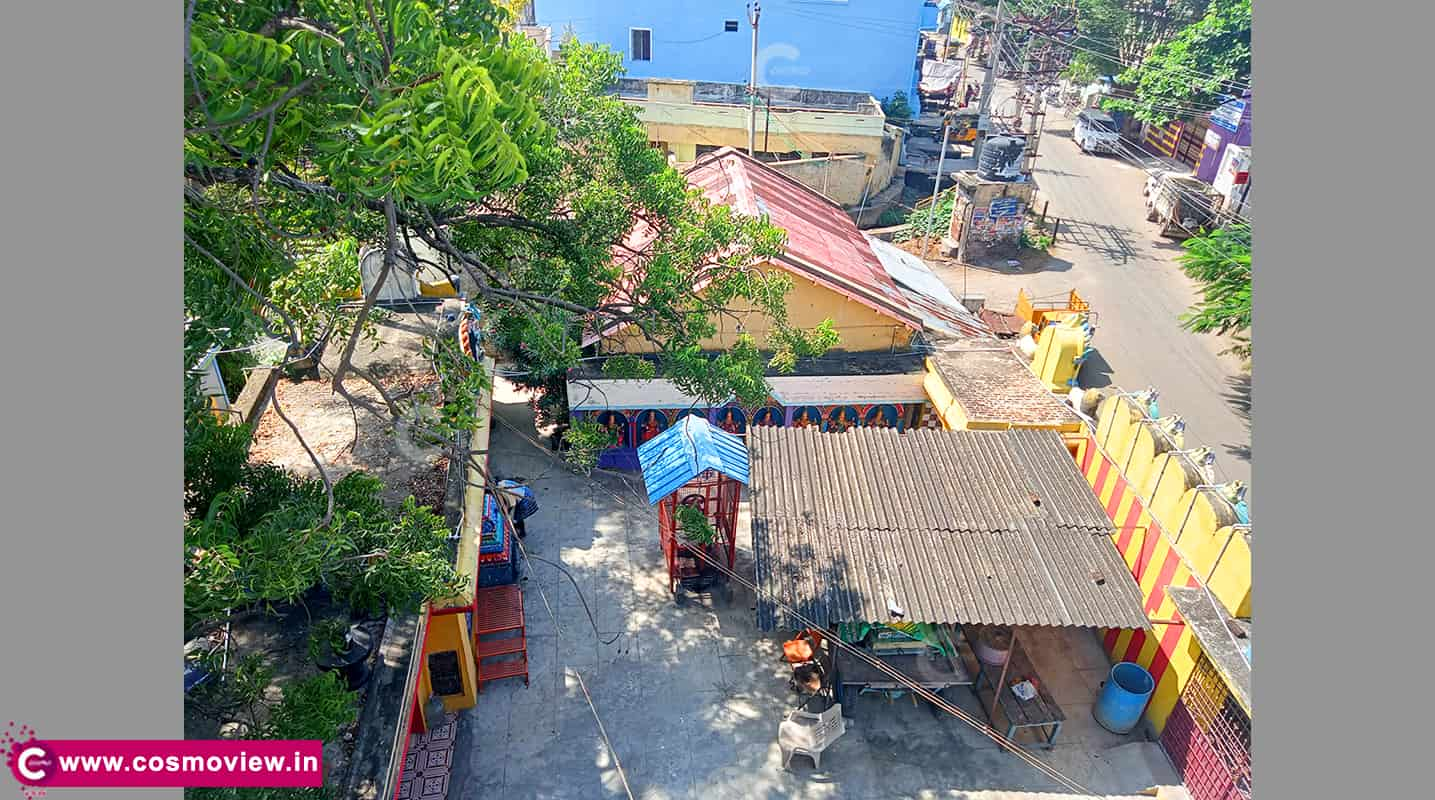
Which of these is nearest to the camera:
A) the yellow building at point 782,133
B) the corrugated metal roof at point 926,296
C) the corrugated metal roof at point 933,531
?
the corrugated metal roof at point 933,531

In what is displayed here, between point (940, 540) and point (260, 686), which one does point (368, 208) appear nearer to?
point (260, 686)

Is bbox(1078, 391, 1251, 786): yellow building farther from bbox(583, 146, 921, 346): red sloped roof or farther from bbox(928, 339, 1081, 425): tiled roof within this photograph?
bbox(583, 146, 921, 346): red sloped roof

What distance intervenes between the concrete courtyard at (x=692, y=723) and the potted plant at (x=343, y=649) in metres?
3.42

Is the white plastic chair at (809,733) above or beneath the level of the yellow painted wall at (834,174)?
beneath

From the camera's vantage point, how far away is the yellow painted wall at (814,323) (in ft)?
53.5

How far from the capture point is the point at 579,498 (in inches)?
642

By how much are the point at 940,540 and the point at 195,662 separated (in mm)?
9380

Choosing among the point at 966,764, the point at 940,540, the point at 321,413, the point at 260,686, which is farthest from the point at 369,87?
the point at 966,764

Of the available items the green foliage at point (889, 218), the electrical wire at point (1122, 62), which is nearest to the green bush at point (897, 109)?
the electrical wire at point (1122, 62)

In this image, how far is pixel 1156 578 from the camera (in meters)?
12.2

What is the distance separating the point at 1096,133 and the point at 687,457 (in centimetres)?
3922

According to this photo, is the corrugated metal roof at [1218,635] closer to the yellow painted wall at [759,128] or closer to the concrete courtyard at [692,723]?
the concrete courtyard at [692,723]

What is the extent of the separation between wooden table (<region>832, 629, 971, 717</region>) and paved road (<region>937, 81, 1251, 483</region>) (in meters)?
11.1

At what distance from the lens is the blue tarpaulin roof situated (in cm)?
1281
